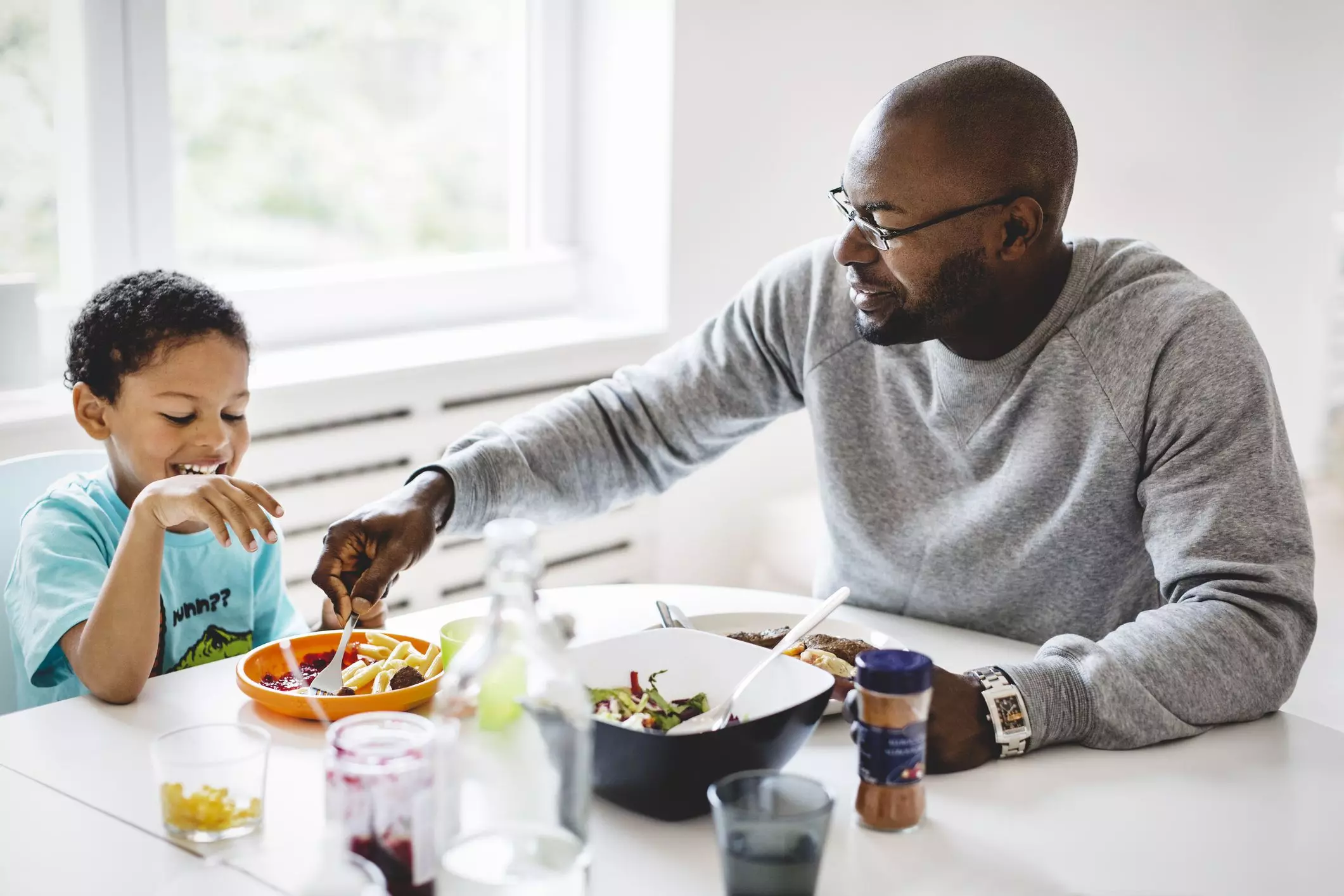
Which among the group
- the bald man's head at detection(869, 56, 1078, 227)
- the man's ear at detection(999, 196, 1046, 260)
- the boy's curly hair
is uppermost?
the bald man's head at detection(869, 56, 1078, 227)

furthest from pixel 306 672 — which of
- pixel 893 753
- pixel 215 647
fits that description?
pixel 893 753

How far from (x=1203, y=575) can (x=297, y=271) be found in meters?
1.94

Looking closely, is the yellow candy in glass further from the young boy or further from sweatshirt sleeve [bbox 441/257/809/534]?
sweatshirt sleeve [bbox 441/257/809/534]

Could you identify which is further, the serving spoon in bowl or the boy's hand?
the boy's hand

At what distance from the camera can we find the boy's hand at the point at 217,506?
1.27m

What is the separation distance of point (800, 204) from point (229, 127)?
1278mm

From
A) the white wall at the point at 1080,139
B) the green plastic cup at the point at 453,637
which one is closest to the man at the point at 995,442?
the green plastic cup at the point at 453,637

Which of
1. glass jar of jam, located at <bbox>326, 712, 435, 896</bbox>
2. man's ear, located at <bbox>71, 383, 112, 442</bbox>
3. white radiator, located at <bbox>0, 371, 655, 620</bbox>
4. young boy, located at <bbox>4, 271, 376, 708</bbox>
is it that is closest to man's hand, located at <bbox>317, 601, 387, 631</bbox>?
young boy, located at <bbox>4, 271, 376, 708</bbox>

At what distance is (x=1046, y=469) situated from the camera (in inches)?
62.5

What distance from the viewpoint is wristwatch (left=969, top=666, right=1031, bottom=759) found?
46.6 inches

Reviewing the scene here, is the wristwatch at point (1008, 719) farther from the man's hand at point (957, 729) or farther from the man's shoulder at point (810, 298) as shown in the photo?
the man's shoulder at point (810, 298)

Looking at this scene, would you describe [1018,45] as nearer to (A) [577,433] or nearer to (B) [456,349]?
(B) [456,349]

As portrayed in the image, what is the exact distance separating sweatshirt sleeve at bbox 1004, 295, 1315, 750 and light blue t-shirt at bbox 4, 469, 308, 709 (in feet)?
2.88

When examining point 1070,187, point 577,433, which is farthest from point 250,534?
point 1070,187
